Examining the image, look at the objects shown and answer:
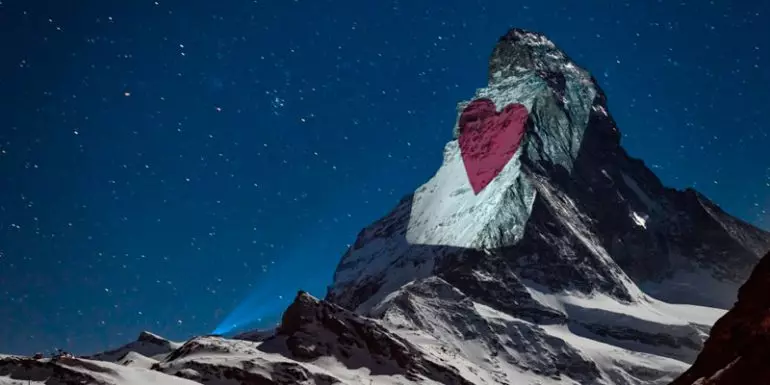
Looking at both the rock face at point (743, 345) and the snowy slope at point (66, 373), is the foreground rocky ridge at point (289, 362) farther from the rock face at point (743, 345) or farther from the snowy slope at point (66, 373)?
the rock face at point (743, 345)

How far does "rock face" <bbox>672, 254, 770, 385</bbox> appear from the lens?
12.9 meters

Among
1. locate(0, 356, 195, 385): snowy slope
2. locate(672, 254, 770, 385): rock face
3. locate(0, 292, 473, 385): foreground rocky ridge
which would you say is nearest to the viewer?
locate(672, 254, 770, 385): rock face

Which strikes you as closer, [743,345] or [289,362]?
[743,345]

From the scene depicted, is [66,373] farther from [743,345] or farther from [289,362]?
[743,345]

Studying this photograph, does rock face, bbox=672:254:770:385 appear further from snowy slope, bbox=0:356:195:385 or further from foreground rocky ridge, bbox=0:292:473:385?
foreground rocky ridge, bbox=0:292:473:385

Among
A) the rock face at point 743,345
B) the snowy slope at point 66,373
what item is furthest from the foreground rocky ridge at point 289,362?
the rock face at point 743,345

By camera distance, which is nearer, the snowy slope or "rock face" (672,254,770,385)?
"rock face" (672,254,770,385)

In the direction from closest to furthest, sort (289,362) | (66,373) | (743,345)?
(743,345)
(66,373)
(289,362)

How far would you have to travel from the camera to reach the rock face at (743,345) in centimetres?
1287

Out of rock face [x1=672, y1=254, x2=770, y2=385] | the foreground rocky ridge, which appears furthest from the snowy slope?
rock face [x1=672, y1=254, x2=770, y2=385]

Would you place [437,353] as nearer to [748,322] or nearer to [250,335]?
[250,335]

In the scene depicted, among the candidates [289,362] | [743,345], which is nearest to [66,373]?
[289,362]

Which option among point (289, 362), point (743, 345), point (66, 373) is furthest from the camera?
point (289, 362)

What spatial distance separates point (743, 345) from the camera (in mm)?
14695
